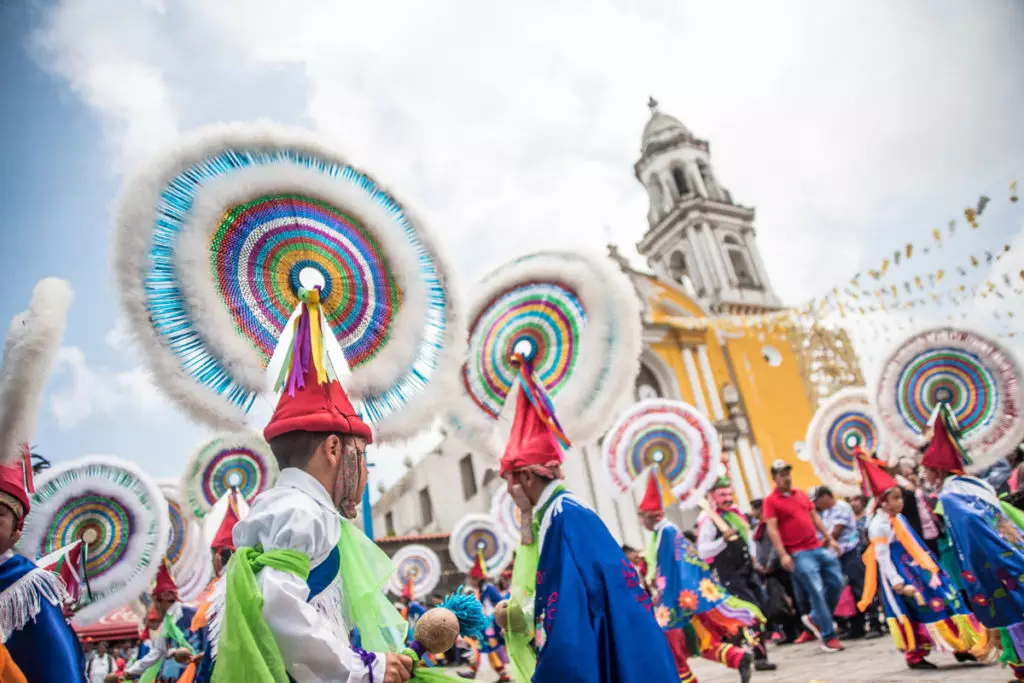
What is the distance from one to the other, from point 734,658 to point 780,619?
15.5 feet

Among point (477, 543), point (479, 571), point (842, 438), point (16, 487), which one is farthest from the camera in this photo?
point (477, 543)

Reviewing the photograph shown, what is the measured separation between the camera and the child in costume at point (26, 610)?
2506 millimetres

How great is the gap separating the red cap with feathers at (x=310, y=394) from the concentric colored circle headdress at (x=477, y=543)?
45.2 feet

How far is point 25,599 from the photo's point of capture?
2568mm

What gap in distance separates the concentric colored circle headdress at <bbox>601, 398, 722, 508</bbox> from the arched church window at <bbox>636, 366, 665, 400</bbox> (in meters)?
15.3

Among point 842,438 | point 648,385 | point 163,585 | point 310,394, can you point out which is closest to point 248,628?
point 310,394

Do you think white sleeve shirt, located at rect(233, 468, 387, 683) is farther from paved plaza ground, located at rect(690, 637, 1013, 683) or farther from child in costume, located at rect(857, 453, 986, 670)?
child in costume, located at rect(857, 453, 986, 670)

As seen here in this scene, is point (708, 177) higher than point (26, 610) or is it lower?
higher

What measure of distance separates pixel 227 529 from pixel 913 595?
19.1 feet

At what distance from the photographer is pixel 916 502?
6.62m

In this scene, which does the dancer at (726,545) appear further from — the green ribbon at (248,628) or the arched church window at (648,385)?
the arched church window at (648,385)

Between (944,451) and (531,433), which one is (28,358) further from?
(944,451)

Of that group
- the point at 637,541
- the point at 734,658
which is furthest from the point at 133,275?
the point at 637,541

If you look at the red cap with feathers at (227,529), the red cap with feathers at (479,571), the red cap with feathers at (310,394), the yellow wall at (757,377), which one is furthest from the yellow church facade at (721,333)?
the red cap with feathers at (310,394)
